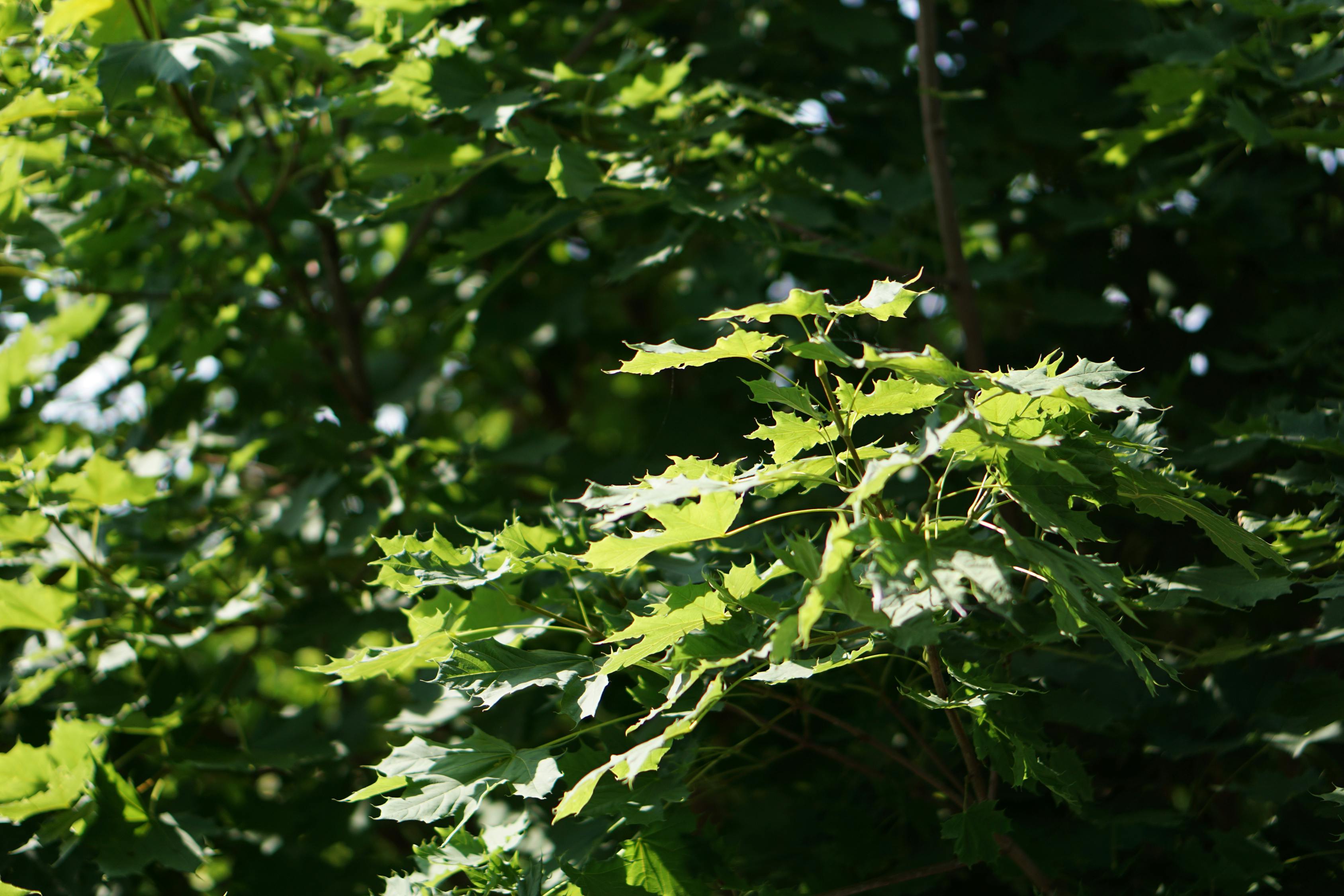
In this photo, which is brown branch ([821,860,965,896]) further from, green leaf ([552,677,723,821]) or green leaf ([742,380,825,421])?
green leaf ([742,380,825,421])

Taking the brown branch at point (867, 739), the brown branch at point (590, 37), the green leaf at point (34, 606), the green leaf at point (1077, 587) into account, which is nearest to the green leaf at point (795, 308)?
the green leaf at point (1077, 587)

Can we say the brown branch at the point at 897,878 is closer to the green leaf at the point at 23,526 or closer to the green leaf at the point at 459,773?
the green leaf at the point at 459,773

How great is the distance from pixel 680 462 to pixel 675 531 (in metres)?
0.10

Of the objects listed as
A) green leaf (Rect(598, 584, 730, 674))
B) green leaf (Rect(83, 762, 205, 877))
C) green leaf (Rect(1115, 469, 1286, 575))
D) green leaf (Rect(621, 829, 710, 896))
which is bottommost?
green leaf (Rect(83, 762, 205, 877))

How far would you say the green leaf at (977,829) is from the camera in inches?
54.4

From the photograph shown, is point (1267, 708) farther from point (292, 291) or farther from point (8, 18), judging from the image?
point (8, 18)

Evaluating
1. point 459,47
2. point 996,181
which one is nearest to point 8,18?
point 459,47

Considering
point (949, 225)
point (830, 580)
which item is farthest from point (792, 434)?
point (949, 225)

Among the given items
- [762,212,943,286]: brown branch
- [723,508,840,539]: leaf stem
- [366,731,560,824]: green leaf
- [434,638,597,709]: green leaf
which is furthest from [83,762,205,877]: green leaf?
[762,212,943,286]: brown branch

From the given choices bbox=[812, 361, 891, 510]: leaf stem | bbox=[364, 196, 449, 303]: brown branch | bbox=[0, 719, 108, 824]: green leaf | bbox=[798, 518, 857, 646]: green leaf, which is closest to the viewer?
bbox=[798, 518, 857, 646]: green leaf

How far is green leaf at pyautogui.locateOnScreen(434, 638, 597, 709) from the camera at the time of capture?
1306mm

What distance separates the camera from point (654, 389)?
3396 mm

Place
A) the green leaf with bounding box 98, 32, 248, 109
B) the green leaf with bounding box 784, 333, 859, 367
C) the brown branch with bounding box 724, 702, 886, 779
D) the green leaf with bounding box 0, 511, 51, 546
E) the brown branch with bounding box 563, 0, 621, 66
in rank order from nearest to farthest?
the green leaf with bounding box 784, 333, 859, 367 < the brown branch with bounding box 724, 702, 886, 779 < the green leaf with bounding box 98, 32, 248, 109 < the green leaf with bounding box 0, 511, 51, 546 < the brown branch with bounding box 563, 0, 621, 66

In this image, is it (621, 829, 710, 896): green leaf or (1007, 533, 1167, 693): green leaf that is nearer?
(1007, 533, 1167, 693): green leaf
